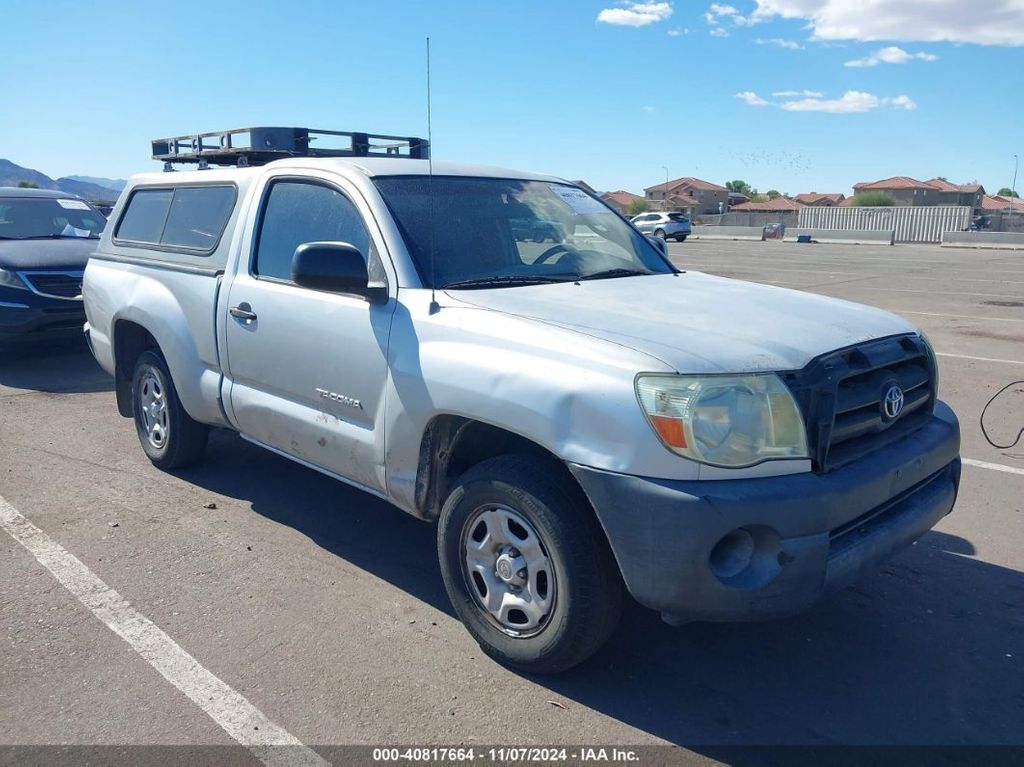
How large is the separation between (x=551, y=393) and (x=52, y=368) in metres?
7.91

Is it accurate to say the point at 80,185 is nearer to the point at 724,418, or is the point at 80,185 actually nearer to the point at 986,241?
the point at 986,241

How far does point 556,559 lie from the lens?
3080mm

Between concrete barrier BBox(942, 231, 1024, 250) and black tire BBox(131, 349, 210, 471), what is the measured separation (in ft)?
132

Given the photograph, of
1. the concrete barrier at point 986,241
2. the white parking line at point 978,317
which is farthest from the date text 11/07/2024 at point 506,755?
the concrete barrier at point 986,241

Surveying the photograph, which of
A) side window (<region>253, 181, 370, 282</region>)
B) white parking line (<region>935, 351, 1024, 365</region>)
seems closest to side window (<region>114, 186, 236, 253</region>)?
side window (<region>253, 181, 370, 282</region>)

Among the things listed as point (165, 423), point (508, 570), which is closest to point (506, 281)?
point (508, 570)

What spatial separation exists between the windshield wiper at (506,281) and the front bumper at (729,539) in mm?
1185

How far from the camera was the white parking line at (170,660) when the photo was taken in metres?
2.95

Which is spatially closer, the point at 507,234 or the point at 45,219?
the point at 507,234

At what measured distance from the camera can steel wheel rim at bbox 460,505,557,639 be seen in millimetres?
3211

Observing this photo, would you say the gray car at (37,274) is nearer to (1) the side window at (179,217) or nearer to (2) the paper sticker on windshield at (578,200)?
(1) the side window at (179,217)

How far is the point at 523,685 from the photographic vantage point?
10.8 feet

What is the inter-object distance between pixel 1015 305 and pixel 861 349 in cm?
1341

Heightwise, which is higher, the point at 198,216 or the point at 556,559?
the point at 198,216
